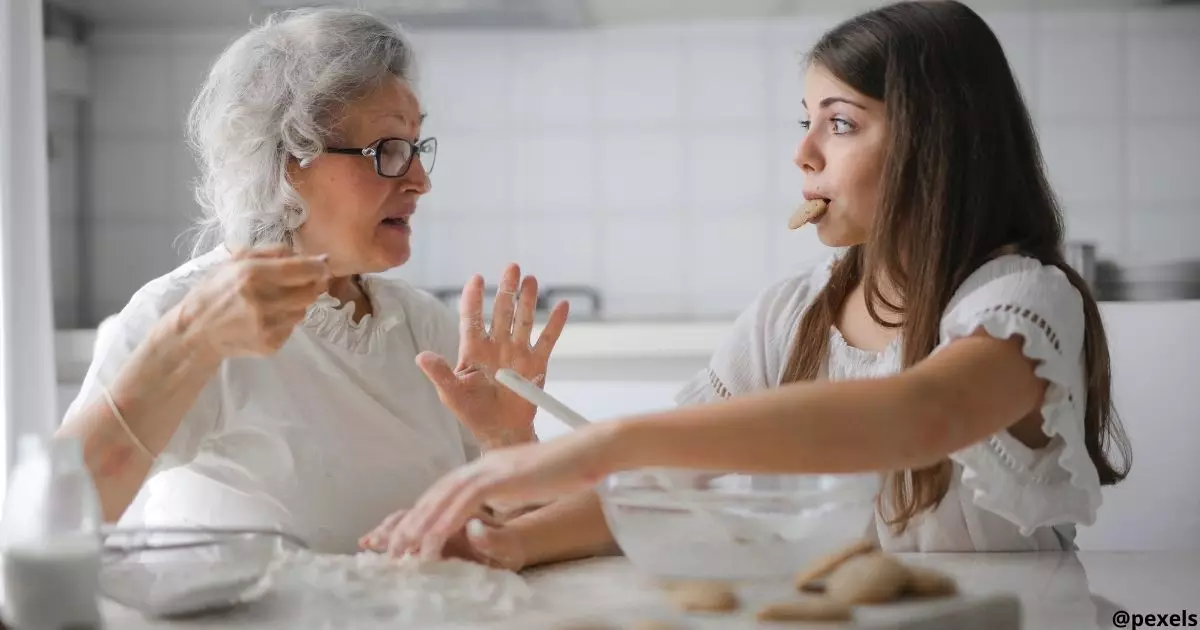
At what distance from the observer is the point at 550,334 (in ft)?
5.20

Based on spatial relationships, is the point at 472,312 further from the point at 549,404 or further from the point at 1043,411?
the point at 1043,411

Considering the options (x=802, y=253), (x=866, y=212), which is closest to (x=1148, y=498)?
(x=802, y=253)

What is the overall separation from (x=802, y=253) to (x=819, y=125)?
85.6 inches

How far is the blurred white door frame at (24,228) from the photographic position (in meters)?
2.94

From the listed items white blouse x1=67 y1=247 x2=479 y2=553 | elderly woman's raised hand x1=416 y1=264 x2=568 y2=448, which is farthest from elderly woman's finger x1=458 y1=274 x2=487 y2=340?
white blouse x1=67 y1=247 x2=479 y2=553

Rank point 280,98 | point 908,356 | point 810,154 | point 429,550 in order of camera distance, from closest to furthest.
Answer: point 429,550 → point 908,356 → point 810,154 → point 280,98

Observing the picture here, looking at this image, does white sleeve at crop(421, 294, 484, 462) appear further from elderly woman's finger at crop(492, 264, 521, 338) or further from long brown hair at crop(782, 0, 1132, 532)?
long brown hair at crop(782, 0, 1132, 532)

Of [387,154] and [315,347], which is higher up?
[387,154]

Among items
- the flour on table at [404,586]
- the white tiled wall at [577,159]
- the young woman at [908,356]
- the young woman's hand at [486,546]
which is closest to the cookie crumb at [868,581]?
the young woman at [908,356]

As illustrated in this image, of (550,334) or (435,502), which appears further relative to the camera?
(550,334)

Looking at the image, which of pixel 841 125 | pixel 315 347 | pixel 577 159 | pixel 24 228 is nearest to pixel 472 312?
pixel 315 347

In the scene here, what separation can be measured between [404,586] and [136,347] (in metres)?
0.65

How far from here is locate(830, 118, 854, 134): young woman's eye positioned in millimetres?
1448

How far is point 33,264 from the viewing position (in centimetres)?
299
